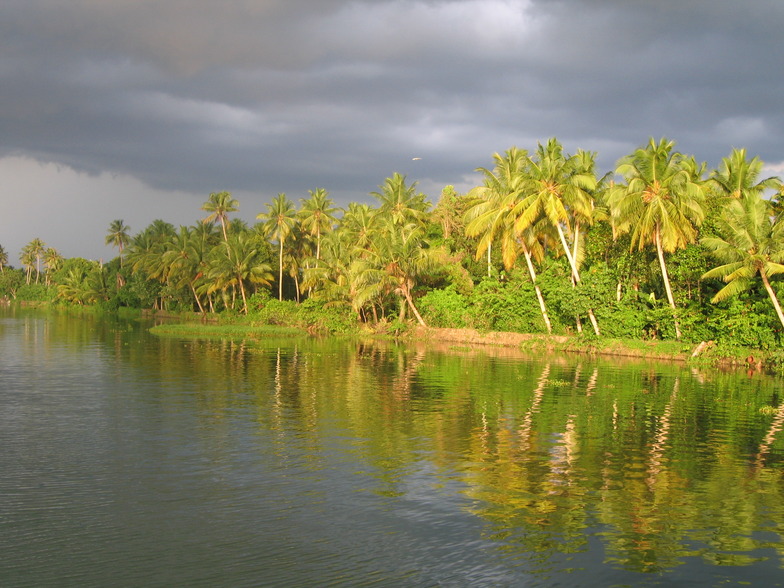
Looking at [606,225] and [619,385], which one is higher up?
[606,225]

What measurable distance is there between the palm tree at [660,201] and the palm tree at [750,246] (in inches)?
185

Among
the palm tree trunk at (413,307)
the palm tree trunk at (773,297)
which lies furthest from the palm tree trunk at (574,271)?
the palm tree trunk at (413,307)

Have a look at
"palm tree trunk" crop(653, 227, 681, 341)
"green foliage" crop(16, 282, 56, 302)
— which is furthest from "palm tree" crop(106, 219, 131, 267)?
"palm tree trunk" crop(653, 227, 681, 341)

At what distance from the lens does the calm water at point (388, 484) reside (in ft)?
34.9

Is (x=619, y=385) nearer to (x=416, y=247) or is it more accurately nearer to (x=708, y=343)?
(x=708, y=343)

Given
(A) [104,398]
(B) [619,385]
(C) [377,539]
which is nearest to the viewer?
(C) [377,539]

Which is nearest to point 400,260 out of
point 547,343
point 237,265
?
point 547,343

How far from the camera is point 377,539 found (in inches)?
458

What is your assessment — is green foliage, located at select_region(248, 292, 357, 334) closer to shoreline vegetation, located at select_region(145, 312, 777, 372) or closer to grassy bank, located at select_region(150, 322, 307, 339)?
shoreline vegetation, located at select_region(145, 312, 777, 372)

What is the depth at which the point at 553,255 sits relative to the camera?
54594mm

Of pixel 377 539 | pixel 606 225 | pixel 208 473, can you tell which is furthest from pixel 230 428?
pixel 606 225

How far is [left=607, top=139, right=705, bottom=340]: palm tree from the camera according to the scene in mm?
40562

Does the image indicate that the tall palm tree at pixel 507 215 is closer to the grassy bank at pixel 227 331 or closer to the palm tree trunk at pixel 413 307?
the palm tree trunk at pixel 413 307

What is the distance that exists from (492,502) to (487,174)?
42066 millimetres
